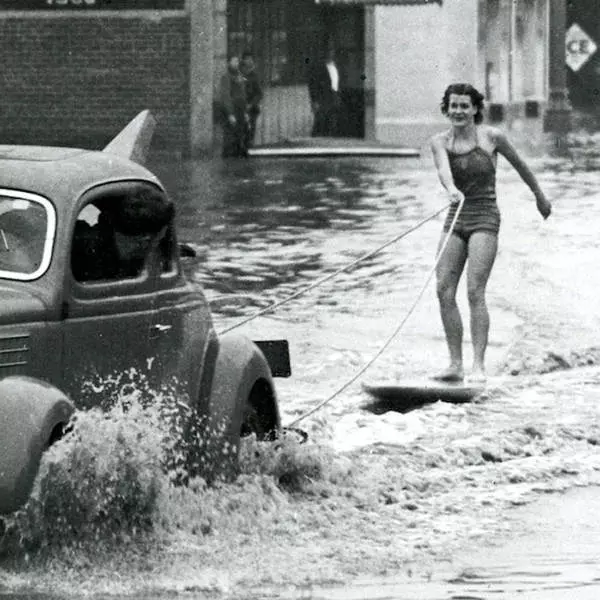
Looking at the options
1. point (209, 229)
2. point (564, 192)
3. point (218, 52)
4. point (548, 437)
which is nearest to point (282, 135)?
point (218, 52)

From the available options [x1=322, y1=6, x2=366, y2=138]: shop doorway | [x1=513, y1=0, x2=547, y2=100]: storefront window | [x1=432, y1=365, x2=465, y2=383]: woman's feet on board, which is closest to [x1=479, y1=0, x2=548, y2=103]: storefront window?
[x1=513, y1=0, x2=547, y2=100]: storefront window

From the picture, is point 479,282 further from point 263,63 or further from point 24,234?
point 263,63

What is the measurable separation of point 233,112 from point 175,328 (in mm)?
29361

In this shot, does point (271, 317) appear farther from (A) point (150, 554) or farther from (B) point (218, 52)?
(B) point (218, 52)

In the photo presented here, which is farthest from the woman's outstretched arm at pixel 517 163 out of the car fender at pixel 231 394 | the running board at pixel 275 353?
the car fender at pixel 231 394

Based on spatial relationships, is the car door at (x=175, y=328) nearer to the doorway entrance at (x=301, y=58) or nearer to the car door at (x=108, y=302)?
the car door at (x=108, y=302)

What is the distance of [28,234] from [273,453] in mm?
1550

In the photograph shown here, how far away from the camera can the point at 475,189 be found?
41.5 ft

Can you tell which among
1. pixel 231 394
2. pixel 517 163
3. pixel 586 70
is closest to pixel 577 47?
pixel 586 70

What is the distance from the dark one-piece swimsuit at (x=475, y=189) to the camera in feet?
41.4

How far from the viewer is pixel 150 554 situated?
7340 millimetres

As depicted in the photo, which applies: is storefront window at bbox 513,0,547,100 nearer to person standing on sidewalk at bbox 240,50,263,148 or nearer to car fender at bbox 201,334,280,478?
person standing on sidewalk at bbox 240,50,263,148

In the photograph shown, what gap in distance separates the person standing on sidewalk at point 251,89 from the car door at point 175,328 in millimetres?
29865

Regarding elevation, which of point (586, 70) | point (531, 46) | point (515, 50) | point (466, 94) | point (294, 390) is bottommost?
point (294, 390)
